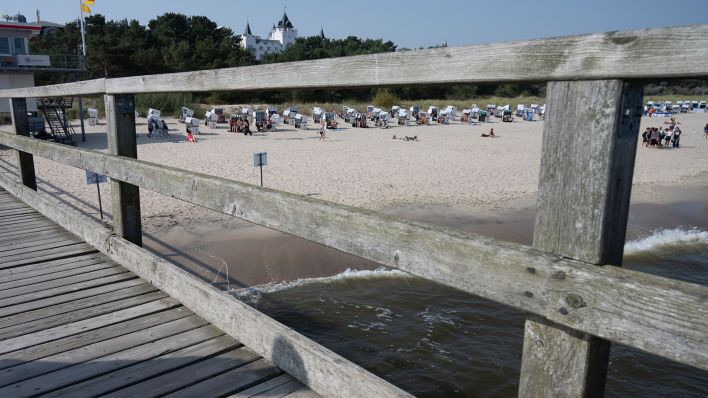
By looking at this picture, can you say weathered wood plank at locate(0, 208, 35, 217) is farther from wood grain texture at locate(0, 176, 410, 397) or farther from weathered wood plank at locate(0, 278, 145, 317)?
weathered wood plank at locate(0, 278, 145, 317)

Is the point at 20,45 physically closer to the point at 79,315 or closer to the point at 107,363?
the point at 79,315

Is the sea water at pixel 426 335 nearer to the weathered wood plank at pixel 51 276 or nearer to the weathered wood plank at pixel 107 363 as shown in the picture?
the weathered wood plank at pixel 51 276

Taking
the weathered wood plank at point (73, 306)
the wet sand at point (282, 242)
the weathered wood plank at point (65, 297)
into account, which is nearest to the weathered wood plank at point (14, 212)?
the weathered wood plank at point (65, 297)

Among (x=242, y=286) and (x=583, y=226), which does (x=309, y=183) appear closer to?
(x=242, y=286)

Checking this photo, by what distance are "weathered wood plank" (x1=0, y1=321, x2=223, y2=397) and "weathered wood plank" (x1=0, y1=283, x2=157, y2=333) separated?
0.67 m

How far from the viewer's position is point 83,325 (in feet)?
9.09

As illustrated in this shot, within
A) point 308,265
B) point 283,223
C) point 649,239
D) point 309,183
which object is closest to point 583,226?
point 283,223

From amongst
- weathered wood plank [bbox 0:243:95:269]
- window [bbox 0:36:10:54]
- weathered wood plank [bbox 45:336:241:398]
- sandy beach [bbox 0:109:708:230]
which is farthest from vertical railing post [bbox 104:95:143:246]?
window [bbox 0:36:10:54]

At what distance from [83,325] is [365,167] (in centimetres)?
1628

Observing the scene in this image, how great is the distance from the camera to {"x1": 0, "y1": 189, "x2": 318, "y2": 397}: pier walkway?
2.16 m

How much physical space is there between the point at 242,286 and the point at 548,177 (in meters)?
7.62

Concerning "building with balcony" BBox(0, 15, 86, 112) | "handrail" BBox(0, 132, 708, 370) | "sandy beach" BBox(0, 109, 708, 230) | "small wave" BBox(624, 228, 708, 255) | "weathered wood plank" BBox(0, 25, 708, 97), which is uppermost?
"building with balcony" BBox(0, 15, 86, 112)

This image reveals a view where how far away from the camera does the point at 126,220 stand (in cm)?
346

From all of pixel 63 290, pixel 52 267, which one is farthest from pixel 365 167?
pixel 63 290
